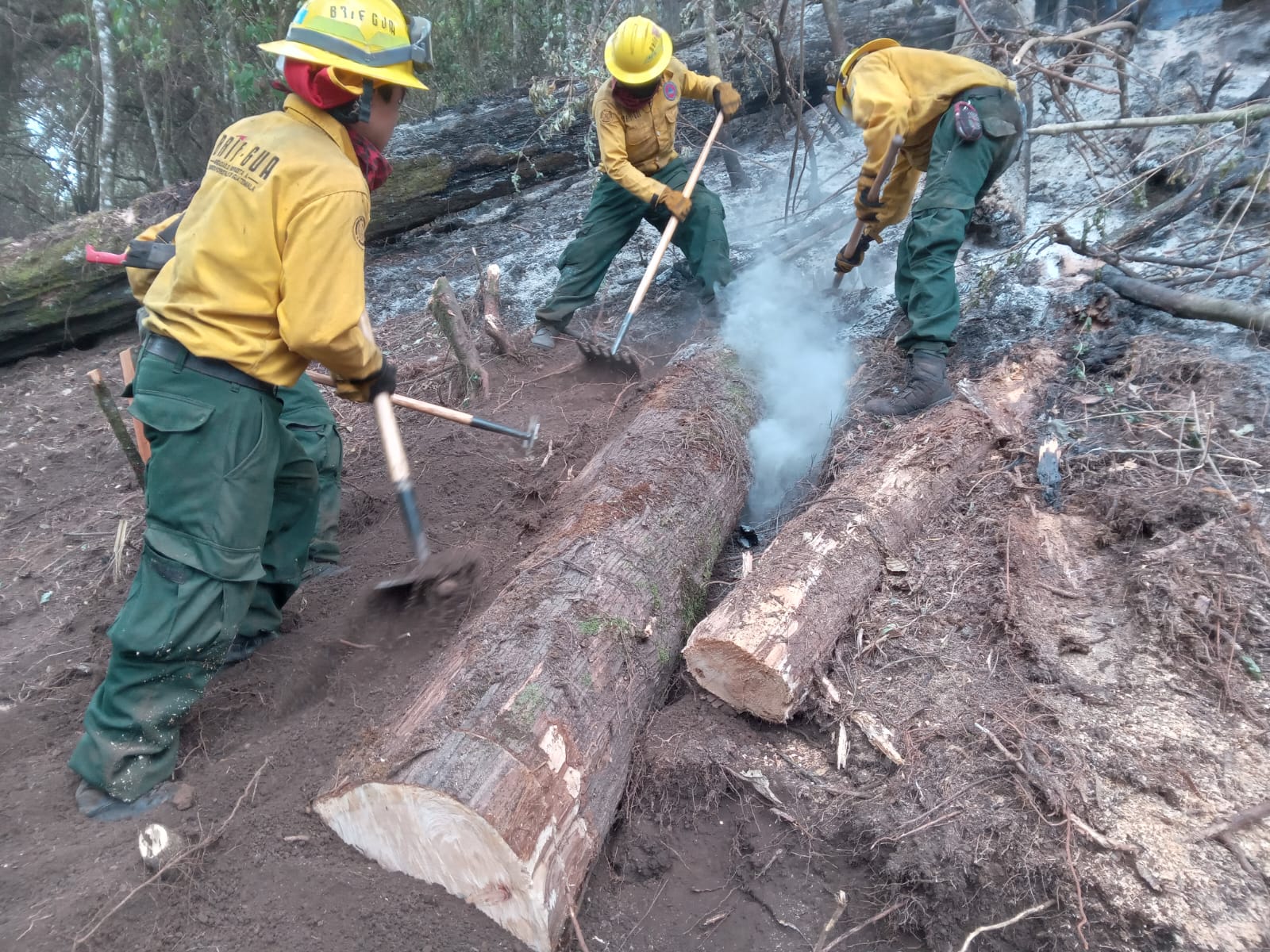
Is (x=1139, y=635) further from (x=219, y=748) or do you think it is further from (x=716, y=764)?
(x=219, y=748)

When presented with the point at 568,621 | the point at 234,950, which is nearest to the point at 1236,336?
the point at 568,621

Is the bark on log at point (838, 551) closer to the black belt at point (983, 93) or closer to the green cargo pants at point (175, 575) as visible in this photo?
the black belt at point (983, 93)

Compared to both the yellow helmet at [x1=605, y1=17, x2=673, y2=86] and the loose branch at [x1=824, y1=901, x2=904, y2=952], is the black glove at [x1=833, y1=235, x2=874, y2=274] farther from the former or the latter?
the loose branch at [x1=824, y1=901, x2=904, y2=952]

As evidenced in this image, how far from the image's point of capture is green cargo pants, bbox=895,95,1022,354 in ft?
12.8

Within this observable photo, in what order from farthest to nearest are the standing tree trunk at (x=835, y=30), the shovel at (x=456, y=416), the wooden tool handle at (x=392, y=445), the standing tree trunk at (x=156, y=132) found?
the standing tree trunk at (x=156, y=132), the standing tree trunk at (x=835, y=30), the shovel at (x=456, y=416), the wooden tool handle at (x=392, y=445)

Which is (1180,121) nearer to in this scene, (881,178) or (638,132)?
(881,178)

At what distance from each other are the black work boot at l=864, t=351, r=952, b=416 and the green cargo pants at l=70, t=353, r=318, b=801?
2842 millimetres

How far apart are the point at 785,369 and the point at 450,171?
14.1 feet

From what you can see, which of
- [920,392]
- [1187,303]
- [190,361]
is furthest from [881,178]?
[190,361]

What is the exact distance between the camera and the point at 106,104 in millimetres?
8367

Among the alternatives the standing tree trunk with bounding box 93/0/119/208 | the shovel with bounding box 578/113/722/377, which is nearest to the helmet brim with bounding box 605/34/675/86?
the shovel with bounding box 578/113/722/377

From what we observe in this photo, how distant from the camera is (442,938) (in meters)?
1.95

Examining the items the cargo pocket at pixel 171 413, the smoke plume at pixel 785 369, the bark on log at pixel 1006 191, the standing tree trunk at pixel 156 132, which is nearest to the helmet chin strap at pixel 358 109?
the cargo pocket at pixel 171 413

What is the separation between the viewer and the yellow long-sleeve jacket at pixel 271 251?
2352 mm
